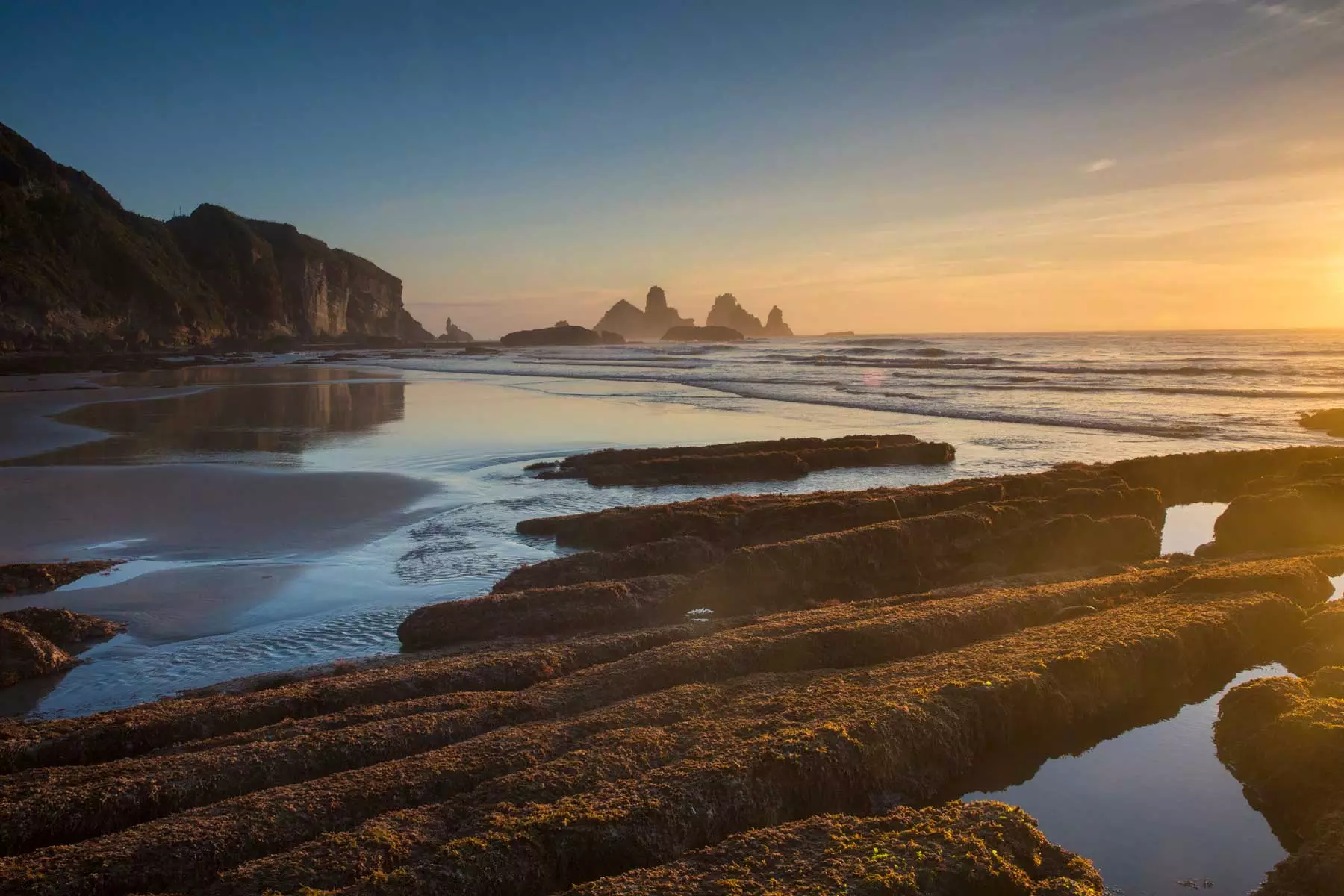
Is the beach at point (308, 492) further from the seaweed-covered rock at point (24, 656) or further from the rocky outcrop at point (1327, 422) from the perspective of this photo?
the rocky outcrop at point (1327, 422)

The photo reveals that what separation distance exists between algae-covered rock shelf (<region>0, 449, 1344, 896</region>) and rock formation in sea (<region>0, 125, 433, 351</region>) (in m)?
72.0

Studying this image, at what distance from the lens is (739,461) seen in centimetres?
1766

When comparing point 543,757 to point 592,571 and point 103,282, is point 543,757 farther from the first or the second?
point 103,282

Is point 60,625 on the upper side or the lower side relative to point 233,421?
lower

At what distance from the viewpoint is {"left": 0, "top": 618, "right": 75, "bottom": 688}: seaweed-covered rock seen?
7.09 meters

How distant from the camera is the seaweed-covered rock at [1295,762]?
421 cm

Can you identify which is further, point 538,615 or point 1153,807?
point 538,615

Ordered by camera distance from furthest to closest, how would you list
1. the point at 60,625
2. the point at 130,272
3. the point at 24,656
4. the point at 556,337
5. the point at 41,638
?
the point at 556,337
the point at 130,272
the point at 60,625
the point at 41,638
the point at 24,656

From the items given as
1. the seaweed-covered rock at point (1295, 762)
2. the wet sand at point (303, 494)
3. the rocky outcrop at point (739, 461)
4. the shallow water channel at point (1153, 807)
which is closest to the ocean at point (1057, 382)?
the wet sand at point (303, 494)

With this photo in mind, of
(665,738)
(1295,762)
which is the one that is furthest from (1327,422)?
(665,738)

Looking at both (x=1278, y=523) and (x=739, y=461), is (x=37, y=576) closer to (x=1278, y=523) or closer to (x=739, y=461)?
(x=739, y=461)

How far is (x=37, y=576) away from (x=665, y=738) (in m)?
9.54

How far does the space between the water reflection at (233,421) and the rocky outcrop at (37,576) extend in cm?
888

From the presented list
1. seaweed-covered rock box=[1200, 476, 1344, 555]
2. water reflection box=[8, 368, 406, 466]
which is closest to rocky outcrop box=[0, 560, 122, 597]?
water reflection box=[8, 368, 406, 466]
